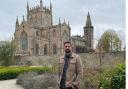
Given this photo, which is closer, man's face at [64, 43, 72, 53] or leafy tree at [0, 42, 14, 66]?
man's face at [64, 43, 72, 53]

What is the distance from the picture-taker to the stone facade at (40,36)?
75.6 metres

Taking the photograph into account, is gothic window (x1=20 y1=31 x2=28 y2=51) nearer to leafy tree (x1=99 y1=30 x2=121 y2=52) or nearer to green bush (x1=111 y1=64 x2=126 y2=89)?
leafy tree (x1=99 y1=30 x2=121 y2=52)

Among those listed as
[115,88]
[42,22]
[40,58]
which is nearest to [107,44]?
[40,58]

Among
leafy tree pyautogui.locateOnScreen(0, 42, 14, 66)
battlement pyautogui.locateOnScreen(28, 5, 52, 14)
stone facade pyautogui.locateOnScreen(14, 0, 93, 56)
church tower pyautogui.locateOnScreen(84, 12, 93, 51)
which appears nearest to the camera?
leafy tree pyautogui.locateOnScreen(0, 42, 14, 66)

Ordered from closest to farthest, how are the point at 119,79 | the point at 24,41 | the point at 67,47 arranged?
the point at 67,47, the point at 119,79, the point at 24,41

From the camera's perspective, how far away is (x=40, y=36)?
79.1 meters

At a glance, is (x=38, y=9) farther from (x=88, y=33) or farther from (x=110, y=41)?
(x=110, y=41)

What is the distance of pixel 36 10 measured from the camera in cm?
8788

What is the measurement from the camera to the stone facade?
7562 centimetres

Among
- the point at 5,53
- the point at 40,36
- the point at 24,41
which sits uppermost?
the point at 40,36

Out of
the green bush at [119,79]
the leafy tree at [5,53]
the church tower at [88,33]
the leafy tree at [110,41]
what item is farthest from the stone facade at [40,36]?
the green bush at [119,79]

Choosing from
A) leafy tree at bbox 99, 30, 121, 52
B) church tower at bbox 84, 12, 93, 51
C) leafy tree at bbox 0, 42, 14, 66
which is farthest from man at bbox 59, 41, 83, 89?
church tower at bbox 84, 12, 93, 51

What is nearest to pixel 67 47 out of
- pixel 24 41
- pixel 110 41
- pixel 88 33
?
pixel 110 41

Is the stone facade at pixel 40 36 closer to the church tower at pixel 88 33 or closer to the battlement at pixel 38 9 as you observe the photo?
the battlement at pixel 38 9
